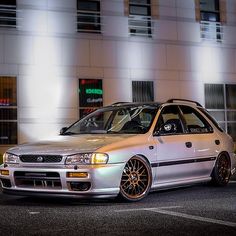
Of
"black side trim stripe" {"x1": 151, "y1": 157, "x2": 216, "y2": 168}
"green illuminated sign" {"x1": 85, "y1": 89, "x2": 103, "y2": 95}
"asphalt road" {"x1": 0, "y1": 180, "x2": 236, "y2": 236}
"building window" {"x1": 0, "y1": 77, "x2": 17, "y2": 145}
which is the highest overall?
"green illuminated sign" {"x1": 85, "y1": 89, "x2": 103, "y2": 95}

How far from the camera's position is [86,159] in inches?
295

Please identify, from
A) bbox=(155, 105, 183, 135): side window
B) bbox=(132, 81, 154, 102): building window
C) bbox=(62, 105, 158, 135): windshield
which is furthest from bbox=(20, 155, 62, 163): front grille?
bbox=(132, 81, 154, 102): building window

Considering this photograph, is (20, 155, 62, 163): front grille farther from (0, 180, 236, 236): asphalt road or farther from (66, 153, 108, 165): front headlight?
(0, 180, 236, 236): asphalt road

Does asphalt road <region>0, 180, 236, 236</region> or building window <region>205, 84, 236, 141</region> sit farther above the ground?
building window <region>205, 84, 236, 141</region>

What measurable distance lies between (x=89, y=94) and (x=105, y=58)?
1.36 metres

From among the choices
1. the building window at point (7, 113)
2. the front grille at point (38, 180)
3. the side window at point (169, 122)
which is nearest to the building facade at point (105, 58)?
the building window at point (7, 113)

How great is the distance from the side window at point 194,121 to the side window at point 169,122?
18cm

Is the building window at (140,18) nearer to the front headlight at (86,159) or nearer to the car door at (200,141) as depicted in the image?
the car door at (200,141)

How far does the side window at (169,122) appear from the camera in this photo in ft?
28.4

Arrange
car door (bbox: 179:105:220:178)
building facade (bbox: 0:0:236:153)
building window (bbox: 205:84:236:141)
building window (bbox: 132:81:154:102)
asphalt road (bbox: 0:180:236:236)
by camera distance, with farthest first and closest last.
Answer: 1. building window (bbox: 205:84:236:141)
2. building window (bbox: 132:81:154:102)
3. building facade (bbox: 0:0:236:153)
4. car door (bbox: 179:105:220:178)
5. asphalt road (bbox: 0:180:236:236)

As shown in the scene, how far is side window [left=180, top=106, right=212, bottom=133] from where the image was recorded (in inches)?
368

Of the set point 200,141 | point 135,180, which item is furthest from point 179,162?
point 135,180

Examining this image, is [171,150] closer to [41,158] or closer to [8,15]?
[41,158]

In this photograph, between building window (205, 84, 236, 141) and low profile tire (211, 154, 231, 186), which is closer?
low profile tire (211, 154, 231, 186)
